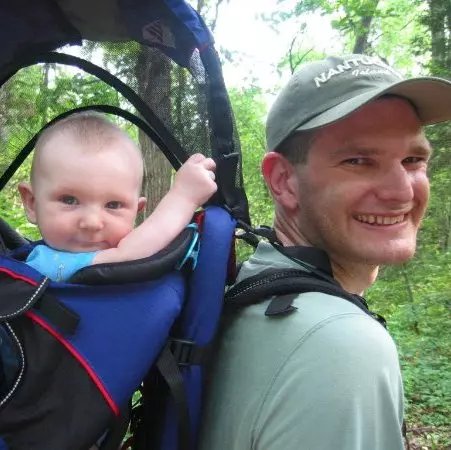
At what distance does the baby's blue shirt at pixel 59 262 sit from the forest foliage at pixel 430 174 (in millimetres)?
680

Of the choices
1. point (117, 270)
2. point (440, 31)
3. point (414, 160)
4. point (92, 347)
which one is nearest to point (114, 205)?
point (117, 270)

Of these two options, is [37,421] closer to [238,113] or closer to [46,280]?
[46,280]

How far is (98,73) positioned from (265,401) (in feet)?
4.40

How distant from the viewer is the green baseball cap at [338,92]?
→ 6.01ft

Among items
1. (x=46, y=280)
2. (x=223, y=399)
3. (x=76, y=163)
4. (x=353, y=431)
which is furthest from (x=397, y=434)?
(x=76, y=163)

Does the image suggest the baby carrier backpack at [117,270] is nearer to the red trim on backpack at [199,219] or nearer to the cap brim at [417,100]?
the red trim on backpack at [199,219]

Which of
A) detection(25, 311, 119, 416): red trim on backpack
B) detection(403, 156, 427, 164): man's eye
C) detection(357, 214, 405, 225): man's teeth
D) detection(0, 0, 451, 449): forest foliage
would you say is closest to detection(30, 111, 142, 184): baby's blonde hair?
detection(0, 0, 451, 449): forest foliage

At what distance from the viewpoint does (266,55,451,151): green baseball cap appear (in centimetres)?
183

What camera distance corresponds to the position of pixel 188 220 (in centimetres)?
156

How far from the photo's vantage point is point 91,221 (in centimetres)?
154

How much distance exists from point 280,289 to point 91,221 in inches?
24.1

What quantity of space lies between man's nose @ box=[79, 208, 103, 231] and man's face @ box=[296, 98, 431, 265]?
792mm

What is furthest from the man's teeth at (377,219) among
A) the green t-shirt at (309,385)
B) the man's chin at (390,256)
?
the green t-shirt at (309,385)

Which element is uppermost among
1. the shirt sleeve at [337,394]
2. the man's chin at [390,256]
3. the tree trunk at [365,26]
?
the tree trunk at [365,26]
